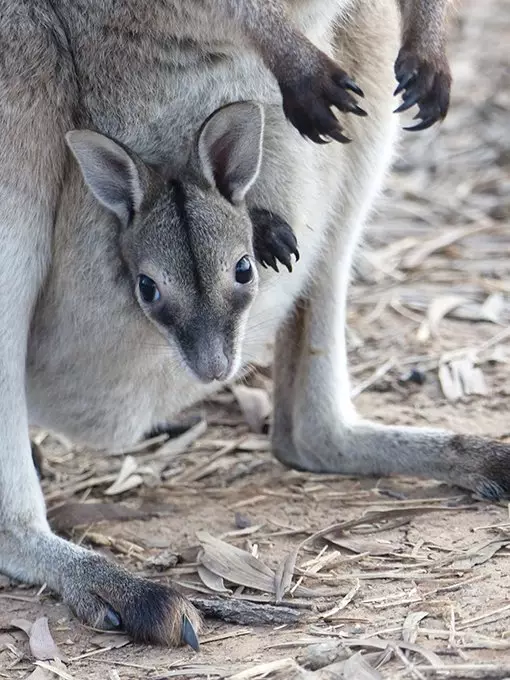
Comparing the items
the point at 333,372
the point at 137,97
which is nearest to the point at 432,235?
the point at 333,372

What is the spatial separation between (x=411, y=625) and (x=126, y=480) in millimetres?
1485

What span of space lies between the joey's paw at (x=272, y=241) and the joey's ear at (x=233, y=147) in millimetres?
125

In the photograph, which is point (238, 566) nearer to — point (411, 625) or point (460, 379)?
point (411, 625)

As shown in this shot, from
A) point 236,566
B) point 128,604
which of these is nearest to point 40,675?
point 128,604

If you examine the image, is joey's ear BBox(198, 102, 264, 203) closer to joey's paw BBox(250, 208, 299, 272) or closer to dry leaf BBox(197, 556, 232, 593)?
joey's paw BBox(250, 208, 299, 272)

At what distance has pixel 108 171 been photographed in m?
3.29

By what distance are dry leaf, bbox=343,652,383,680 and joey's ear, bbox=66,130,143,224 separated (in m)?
1.24

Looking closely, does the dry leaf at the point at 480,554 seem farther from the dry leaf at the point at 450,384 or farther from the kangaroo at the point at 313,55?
the dry leaf at the point at 450,384

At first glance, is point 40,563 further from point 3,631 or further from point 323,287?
point 323,287

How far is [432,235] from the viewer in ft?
19.0

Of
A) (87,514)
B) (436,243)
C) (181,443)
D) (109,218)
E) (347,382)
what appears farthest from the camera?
(436,243)

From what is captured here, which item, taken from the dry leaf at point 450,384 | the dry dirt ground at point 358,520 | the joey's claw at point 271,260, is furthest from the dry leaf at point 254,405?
the joey's claw at point 271,260

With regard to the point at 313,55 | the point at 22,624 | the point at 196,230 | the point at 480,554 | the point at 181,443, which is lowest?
the point at 181,443

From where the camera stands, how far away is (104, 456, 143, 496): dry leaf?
13.5 feet
